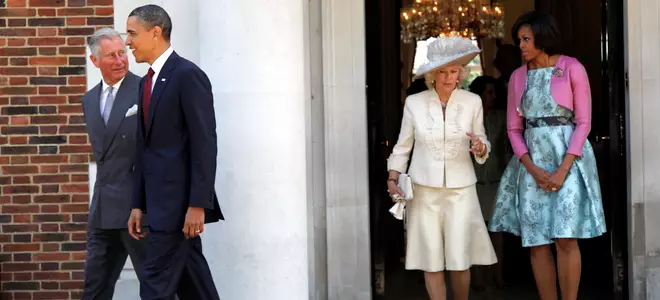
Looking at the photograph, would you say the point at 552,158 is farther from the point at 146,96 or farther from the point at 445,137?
the point at 146,96

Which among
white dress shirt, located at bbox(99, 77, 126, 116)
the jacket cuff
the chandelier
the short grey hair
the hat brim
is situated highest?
the chandelier

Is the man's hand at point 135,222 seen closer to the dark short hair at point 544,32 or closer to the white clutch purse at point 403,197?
the white clutch purse at point 403,197

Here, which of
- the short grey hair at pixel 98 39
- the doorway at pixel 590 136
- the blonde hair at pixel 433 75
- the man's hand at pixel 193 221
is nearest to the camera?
the man's hand at pixel 193 221

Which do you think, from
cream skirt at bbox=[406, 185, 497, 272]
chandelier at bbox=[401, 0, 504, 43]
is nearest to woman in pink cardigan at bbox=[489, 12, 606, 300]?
cream skirt at bbox=[406, 185, 497, 272]

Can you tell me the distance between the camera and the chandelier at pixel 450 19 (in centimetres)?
822

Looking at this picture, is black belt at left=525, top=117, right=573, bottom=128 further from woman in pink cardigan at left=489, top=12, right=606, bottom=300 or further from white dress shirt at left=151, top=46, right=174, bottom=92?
white dress shirt at left=151, top=46, right=174, bottom=92

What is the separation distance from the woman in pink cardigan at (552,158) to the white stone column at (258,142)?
4.55 feet

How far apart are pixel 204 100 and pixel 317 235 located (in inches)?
76.0

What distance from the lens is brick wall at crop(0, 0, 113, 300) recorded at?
6.51 meters

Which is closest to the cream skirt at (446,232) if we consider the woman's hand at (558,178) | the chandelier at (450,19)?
the woman's hand at (558,178)

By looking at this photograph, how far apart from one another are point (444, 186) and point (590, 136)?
5.98 ft

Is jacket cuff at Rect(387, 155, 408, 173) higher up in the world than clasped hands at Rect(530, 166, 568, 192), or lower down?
higher up

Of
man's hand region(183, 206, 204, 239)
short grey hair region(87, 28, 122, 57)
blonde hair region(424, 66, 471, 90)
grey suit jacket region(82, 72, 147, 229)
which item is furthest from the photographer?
blonde hair region(424, 66, 471, 90)

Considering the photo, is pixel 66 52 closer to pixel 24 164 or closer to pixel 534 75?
pixel 24 164
